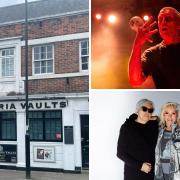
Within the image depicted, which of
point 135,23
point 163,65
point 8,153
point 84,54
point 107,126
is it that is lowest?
point 8,153

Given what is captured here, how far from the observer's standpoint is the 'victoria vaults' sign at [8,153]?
85.9 inches

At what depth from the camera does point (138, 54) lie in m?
1.63

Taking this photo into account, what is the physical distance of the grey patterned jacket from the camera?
4.86 ft

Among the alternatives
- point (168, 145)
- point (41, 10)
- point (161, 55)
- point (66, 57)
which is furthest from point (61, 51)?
point (168, 145)

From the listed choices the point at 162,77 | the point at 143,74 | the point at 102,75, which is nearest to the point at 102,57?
the point at 102,75

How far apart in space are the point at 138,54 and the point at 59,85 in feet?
2.33

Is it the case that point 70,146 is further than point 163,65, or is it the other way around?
point 70,146

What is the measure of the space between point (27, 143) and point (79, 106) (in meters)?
0.47

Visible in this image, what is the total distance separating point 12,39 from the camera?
7.24 ft

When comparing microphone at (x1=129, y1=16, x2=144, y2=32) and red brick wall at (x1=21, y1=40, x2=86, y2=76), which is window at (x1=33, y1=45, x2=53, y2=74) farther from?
microphone at (x1=129, y1=16, x2=144, y2=32)

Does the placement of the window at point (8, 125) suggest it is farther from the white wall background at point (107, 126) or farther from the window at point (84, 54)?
the white wall background at point (107, 126)

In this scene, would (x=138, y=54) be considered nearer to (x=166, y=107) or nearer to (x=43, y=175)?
(x=166, y=107)

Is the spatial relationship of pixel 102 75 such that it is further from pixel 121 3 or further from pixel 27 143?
pixel 27 143

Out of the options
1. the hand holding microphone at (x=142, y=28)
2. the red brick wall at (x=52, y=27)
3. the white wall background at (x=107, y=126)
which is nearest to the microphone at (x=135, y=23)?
the hand holding microphone at (x=142, y=28)
